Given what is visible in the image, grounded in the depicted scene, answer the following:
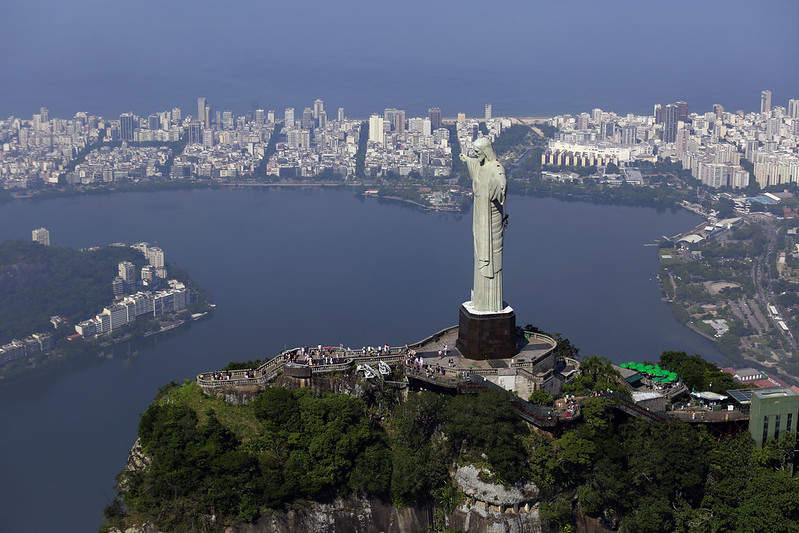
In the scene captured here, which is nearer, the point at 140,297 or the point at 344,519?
the point at 344,519

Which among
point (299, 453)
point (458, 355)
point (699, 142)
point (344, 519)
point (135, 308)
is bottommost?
point (135, 308)

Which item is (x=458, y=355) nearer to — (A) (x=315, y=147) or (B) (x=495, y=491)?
(B) (x=495, y=491)

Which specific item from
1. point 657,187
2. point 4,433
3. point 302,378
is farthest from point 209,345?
point 657,187

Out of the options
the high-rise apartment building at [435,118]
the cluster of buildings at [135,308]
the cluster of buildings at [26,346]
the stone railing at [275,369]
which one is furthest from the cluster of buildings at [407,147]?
the stone railing at [275,369]

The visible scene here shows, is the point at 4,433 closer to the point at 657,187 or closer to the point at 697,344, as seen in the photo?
the point at 697,344

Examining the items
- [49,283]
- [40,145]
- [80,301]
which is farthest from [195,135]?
[80,301]

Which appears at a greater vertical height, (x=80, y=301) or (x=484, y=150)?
(x=484, y=150)
